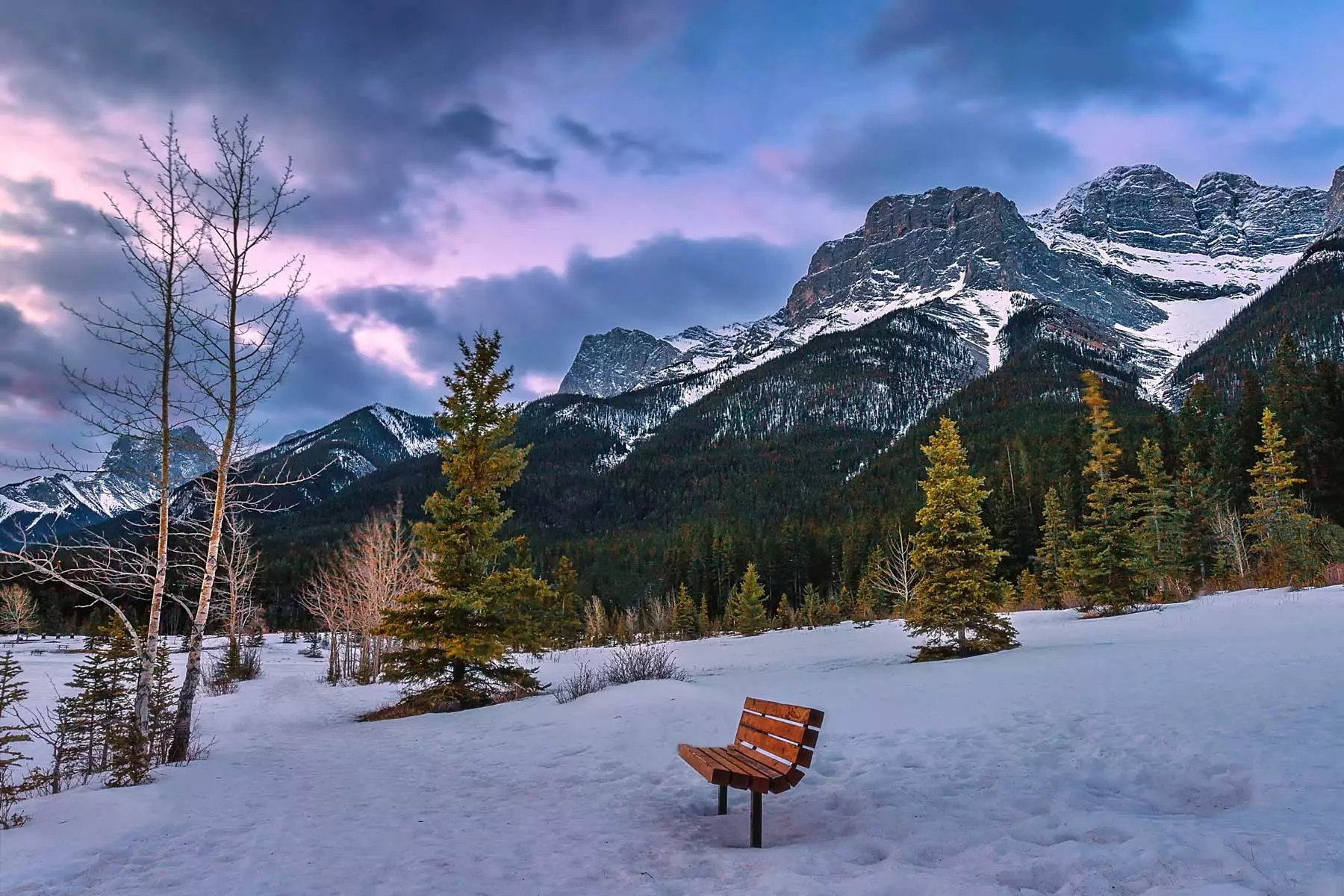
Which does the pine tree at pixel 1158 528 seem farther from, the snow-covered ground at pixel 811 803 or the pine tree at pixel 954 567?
the snow-covered ground at pixel 811 803

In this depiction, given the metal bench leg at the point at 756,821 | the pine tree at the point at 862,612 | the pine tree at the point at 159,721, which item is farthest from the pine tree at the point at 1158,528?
the pine tree at the point at 159,721

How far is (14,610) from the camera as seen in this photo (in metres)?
42.5

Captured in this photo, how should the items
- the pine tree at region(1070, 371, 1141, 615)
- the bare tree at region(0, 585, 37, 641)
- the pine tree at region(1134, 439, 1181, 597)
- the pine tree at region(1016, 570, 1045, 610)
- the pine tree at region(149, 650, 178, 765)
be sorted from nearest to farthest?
the pine tree at region(149, 650, 178, 765)
the pine tree at region(1070, 371, 1141, 615)
the pine tree at region(1134, 439, 1181, 597)
the pine tree at region(1016, 570, 1045, 610)
the bare tree at region(0, 585, 37, 641)

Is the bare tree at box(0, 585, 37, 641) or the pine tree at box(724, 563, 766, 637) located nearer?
the bare tree at box(0, 585, 37, 641)

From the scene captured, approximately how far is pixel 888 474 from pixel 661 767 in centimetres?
10357

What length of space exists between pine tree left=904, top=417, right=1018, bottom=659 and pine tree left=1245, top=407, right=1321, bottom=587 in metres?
11.5

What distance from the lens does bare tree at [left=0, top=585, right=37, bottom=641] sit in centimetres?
4203

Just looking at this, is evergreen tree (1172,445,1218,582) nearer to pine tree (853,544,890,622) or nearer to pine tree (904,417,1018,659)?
pine tree (853,544,890,622)

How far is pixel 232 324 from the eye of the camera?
829cm

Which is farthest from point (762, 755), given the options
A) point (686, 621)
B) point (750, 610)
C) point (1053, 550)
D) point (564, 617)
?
point (686, 621)

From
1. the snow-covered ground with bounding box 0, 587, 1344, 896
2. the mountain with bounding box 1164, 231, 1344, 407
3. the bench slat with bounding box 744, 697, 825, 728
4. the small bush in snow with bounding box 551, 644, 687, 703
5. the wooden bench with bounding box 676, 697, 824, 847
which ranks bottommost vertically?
the small bush in snow with bounding box 551, 644, 687, 703

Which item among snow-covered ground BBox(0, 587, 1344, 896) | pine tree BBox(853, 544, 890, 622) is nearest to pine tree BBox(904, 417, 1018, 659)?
snow-covered ground BBox(0, 587, 1344, 896)

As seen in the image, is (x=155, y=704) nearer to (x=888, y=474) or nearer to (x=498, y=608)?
(x=498, y=608)

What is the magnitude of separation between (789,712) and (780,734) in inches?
8.4
